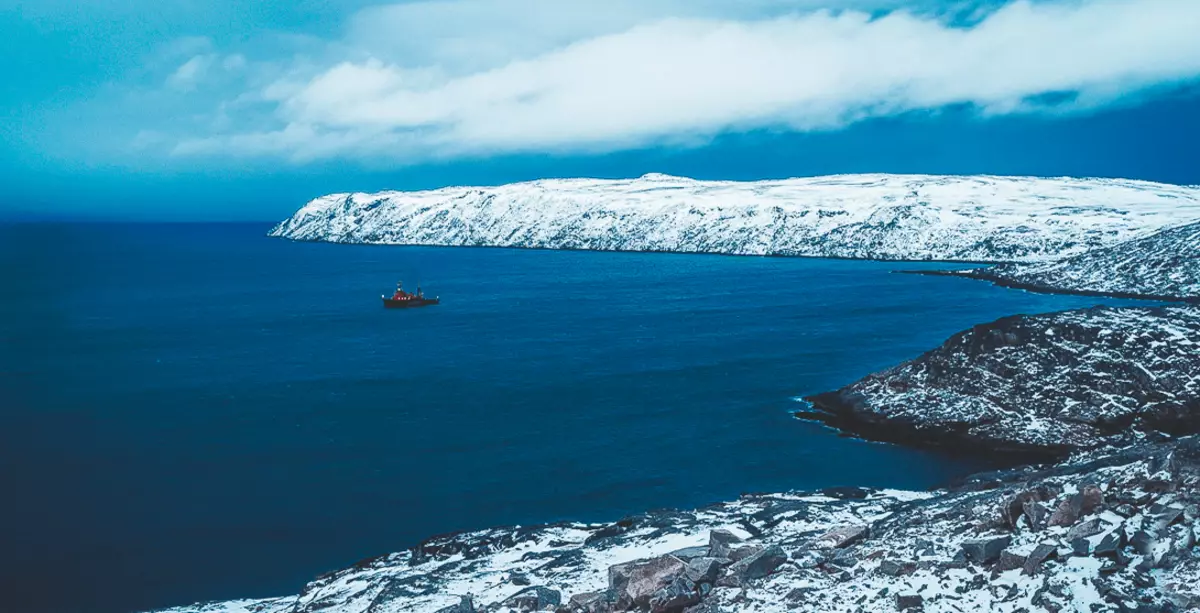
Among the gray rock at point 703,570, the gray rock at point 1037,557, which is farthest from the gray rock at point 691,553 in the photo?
the gray rock at point 1037,557

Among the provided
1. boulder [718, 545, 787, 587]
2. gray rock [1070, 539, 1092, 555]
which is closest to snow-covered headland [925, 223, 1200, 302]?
gray rock [1070, 539, 1092, 555]

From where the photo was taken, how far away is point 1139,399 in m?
37.9

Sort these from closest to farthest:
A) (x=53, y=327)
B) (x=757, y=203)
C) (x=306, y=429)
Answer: (x=306, y=429), (x=53, y=327), (x=757, y=203)

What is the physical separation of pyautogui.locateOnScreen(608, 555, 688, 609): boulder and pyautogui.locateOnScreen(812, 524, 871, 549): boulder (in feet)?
A: 11.5

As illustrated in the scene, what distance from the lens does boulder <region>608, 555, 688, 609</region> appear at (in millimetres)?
17297

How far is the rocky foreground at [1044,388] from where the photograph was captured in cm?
3688

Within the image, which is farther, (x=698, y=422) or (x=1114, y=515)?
(x=698, y=422)

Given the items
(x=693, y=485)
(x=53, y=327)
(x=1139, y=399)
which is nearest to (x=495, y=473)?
(x=693, y=485)

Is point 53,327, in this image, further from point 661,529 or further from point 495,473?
point 661,529

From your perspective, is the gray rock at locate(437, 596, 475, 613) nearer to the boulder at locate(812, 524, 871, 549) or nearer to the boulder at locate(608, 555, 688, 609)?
the boulder at locate(608, 555, 688, 609)

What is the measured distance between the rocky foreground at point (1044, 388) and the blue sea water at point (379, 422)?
3.14m

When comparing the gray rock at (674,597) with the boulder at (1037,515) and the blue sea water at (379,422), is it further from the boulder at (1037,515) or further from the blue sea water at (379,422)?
the blue sea water at (379,422)

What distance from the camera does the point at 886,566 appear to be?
17.3 m

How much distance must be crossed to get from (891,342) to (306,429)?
1649 inches
